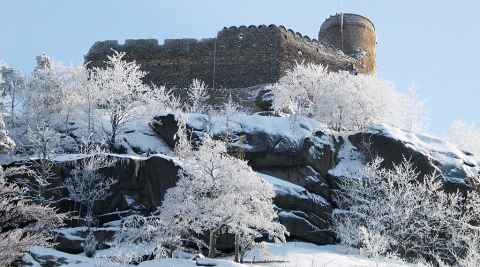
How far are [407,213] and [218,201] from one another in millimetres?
8712

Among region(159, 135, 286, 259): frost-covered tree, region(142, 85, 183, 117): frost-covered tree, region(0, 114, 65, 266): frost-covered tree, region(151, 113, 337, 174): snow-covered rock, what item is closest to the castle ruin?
region(142, 85, 183, 117): frost-covered tree

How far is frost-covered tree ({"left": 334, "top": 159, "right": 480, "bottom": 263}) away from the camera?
29078 millimetres

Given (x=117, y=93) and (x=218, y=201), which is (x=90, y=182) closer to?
(x=218, y=201)

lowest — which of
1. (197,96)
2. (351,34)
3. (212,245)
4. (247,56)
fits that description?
(212,245)

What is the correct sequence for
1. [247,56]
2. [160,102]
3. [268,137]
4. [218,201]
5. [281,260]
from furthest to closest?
[247,56] < [160,102] < [268,137] < [281,260] < [218,201]

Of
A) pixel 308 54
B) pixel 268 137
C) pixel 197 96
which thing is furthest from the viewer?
pixel 308 54

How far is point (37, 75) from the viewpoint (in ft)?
120

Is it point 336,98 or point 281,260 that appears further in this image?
point 336,98

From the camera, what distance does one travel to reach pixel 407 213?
2897 centimetres

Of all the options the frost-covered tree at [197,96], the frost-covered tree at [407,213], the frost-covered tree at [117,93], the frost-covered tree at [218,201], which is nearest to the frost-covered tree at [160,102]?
the frost-covered tree at [117,93]

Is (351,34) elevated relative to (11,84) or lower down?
elevated

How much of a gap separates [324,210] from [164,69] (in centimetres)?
1534

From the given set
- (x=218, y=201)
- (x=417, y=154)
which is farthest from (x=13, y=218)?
(x=417, y=154)

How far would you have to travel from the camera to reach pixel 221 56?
1625 inches
